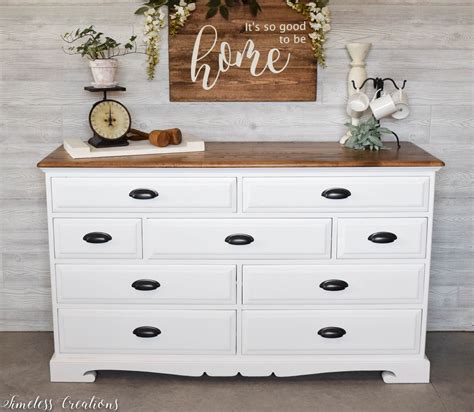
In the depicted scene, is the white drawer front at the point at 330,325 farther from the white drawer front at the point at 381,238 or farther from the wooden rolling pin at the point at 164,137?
the wooden rolling pin at the point at 164,137

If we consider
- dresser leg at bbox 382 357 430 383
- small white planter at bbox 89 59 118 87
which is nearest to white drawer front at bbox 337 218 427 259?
dresser leg at bbox 382 357 430 383

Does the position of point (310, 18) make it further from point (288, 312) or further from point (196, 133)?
point (288, 312)

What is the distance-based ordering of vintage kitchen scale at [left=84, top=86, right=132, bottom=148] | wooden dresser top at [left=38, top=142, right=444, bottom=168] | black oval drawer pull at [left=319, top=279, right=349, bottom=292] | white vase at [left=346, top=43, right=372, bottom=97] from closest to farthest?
wooden dresser top at [left=38, top=142, right=444, bottom=168]
black oval drawer pull at [left=319, top=279, right=349, bottom=292]
vintage kitchen scale at [left=84, top=86, right=132, bottom=148]
white vase at [left=346, top=43, right=372, bottom=97]

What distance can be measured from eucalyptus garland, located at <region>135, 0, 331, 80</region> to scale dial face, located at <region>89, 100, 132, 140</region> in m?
0.36

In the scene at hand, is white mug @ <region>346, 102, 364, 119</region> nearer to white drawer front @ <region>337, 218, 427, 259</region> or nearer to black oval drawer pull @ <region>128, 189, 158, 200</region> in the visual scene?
white drawer front @ <region>337, 218, 427, 259</region>

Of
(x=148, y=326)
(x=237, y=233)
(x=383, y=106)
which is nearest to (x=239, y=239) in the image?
(x=237, y=233)

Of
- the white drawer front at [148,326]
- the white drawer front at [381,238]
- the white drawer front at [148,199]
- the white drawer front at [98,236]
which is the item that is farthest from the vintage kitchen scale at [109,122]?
the white drawer front at [381,238]

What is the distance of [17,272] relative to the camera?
142 inches

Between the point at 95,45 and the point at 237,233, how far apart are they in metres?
1.03

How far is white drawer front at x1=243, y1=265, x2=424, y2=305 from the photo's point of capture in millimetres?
3023

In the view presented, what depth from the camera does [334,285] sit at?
3.02m

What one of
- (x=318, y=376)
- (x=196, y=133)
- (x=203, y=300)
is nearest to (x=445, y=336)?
(x=318, y=376)

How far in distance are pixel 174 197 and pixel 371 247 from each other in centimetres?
82

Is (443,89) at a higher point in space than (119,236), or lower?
higher
